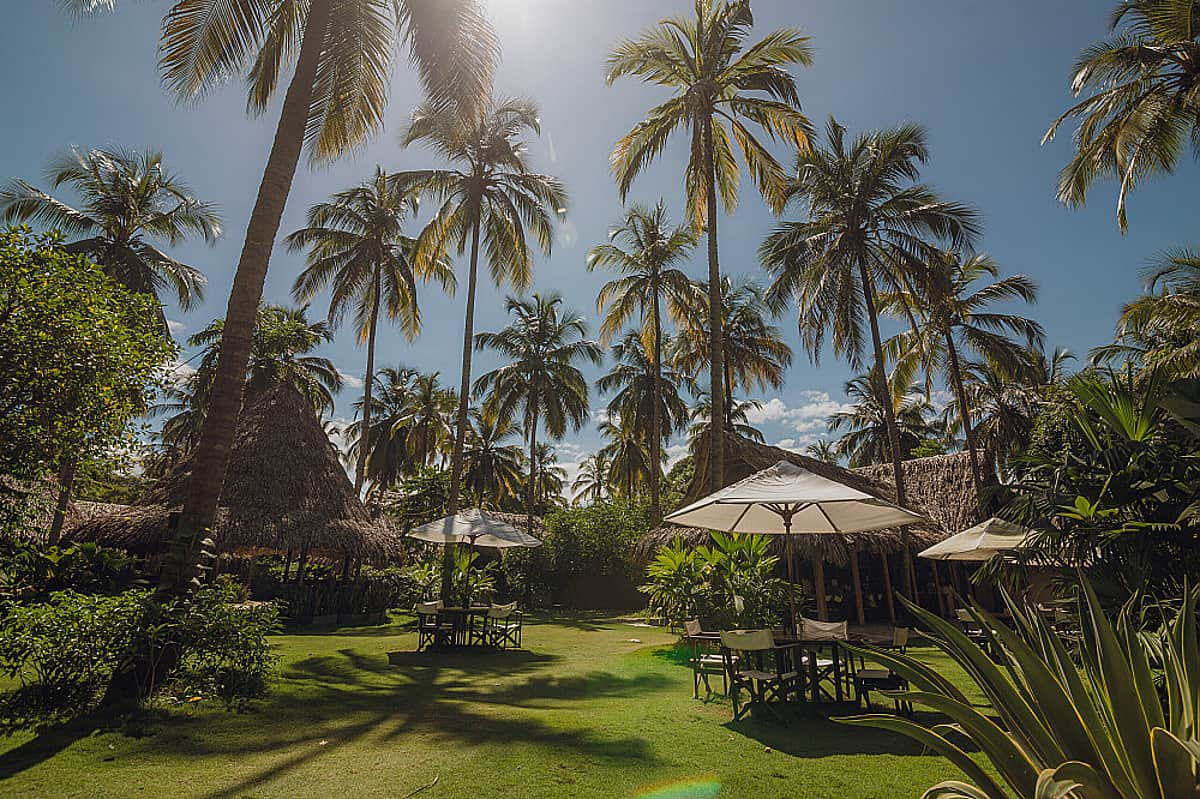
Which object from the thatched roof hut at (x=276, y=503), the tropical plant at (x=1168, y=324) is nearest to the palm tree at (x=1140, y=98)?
the tropical plant at (x=1168, y=324)

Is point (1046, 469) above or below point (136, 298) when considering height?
below

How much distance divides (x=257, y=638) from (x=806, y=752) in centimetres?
531

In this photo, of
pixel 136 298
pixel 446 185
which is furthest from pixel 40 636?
pixel 446 185

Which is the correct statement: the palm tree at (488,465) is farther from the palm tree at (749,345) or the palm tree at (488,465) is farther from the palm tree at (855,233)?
the palm tree at (855,233)

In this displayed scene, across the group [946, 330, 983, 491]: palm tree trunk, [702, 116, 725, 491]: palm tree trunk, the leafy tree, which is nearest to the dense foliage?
[702, 116, 725, 491]: palm tree trunk

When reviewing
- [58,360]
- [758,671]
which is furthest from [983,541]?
[58,360]

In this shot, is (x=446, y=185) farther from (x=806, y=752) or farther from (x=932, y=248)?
(x=806, y=752)

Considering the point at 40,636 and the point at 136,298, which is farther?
the point at 136,298

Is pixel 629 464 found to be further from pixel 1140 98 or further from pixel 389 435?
pixel 1140 98

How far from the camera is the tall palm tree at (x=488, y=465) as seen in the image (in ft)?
107

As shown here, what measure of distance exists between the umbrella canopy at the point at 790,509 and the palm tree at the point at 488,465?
2458 centimetres

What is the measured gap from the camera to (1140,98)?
1113 centimetres

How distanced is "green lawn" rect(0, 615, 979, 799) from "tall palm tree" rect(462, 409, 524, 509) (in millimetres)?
25444

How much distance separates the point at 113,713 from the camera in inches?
205
